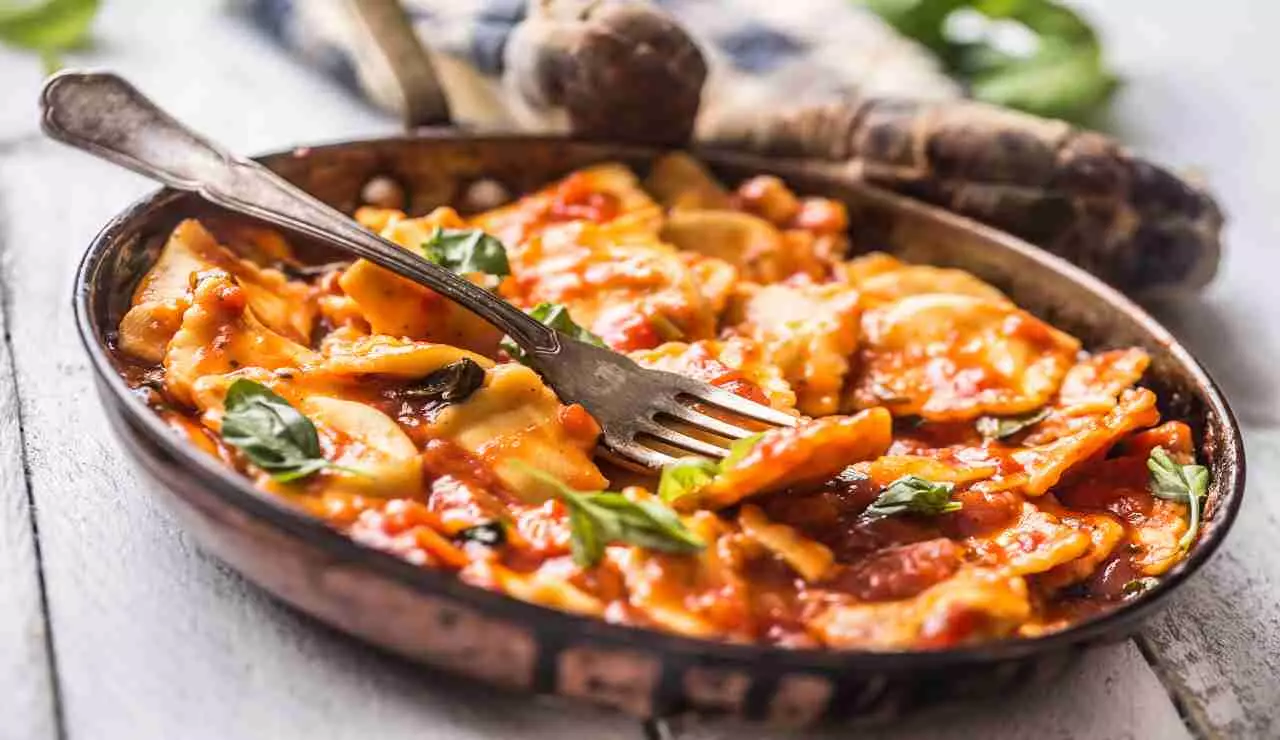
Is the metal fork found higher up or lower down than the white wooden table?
higher up

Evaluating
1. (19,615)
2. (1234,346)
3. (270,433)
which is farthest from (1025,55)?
(19,615)

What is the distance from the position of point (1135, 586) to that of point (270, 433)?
6.23ft

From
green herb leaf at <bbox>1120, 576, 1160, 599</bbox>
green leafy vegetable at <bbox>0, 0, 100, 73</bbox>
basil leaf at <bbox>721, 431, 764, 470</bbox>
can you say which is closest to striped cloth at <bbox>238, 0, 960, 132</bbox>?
green leafy vegetable at <bbox>0, 0, 100, 73</bbox>

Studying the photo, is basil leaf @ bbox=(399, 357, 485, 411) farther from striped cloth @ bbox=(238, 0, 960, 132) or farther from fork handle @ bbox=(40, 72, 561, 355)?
striped cloth @ bbox=(238, 0, 960, 132)

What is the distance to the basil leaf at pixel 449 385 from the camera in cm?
316

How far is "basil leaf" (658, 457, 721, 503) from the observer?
2.92 meters

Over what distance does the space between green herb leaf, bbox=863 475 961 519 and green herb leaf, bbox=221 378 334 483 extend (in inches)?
47.2

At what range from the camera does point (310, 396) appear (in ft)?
10.1

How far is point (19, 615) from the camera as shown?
296cm

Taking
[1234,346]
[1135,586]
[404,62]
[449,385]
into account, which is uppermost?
[404,62]

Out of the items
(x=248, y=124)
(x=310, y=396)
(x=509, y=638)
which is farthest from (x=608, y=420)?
(x=248, y=124)

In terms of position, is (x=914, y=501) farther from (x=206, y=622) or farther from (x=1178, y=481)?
(x=206, y=622)

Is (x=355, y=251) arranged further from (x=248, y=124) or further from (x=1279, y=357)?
(x=1279, y=357)

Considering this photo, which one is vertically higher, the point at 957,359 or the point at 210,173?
the point at 210,173
